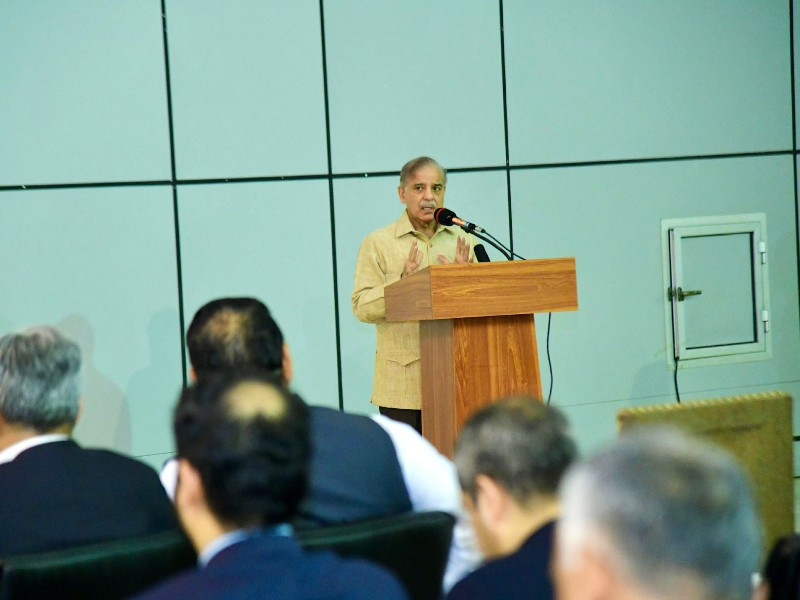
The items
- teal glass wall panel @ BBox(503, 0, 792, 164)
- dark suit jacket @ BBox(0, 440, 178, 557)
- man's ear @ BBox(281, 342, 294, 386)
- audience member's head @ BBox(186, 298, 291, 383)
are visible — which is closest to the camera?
dark suit jacket @ BBox(0, 440, 178, 557)

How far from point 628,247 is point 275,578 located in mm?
4767

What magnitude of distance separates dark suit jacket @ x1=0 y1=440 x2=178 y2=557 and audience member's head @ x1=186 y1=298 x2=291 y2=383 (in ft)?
0.98

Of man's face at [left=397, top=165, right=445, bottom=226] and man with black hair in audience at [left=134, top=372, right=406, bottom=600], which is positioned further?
man's face at [left=397, top=165, right=445, bottom=226]

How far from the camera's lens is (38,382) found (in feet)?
7.18

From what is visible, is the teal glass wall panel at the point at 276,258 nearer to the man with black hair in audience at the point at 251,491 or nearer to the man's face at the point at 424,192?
the man's face at the point at 424,192

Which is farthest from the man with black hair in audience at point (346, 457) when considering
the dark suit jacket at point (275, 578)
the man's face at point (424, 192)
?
the man's face at point (424, 192)

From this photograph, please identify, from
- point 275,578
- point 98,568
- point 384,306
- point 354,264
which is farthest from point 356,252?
point 275,578

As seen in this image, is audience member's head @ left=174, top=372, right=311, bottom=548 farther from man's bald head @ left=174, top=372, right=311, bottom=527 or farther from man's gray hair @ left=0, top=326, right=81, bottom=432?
man's gray hair @ left=0, top=326, right=81, bottom=432

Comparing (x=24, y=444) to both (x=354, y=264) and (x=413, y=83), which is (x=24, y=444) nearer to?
(x=354, y=264)

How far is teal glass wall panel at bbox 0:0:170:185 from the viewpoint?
473 centimetres

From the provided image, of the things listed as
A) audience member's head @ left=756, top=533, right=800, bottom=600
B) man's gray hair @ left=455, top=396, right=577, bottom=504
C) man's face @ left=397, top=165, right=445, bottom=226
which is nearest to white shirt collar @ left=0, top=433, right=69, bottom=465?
man's gray hair @ left=455, top=396, right=577, bottom=504

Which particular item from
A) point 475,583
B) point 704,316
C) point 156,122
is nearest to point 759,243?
point 704,316

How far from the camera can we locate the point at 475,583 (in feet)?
4.58

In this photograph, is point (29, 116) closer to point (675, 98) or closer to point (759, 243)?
point (675, 98)
